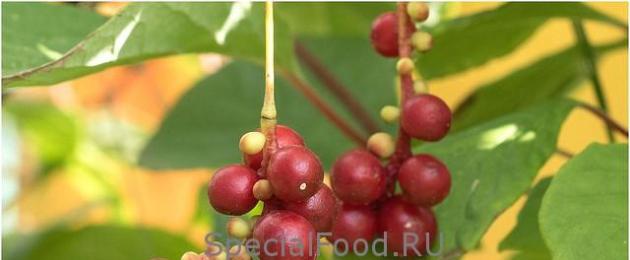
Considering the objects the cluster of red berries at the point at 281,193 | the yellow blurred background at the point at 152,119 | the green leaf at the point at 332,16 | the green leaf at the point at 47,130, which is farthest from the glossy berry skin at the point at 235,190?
the green leaf at the point at 47,130

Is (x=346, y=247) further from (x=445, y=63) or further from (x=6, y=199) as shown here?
(x=6, y=199)

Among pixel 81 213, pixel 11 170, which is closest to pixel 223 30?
pixel 81 213

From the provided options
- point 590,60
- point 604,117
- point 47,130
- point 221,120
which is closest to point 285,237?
point 604,117

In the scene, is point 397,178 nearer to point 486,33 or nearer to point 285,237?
point 285,237

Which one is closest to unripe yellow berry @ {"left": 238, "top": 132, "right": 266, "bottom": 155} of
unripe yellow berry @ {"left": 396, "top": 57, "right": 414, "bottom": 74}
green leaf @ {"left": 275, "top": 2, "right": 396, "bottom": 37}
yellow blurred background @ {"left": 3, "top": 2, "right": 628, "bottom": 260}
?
unripe yellow berry @ {"left": 396, "top": 57, "right": 414, "bottom": 74}

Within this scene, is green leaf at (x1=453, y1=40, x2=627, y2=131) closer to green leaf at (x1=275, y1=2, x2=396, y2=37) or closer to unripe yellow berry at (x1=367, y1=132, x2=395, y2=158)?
green leaf at (x1=275, y1=2, x2=396, y2=37)
